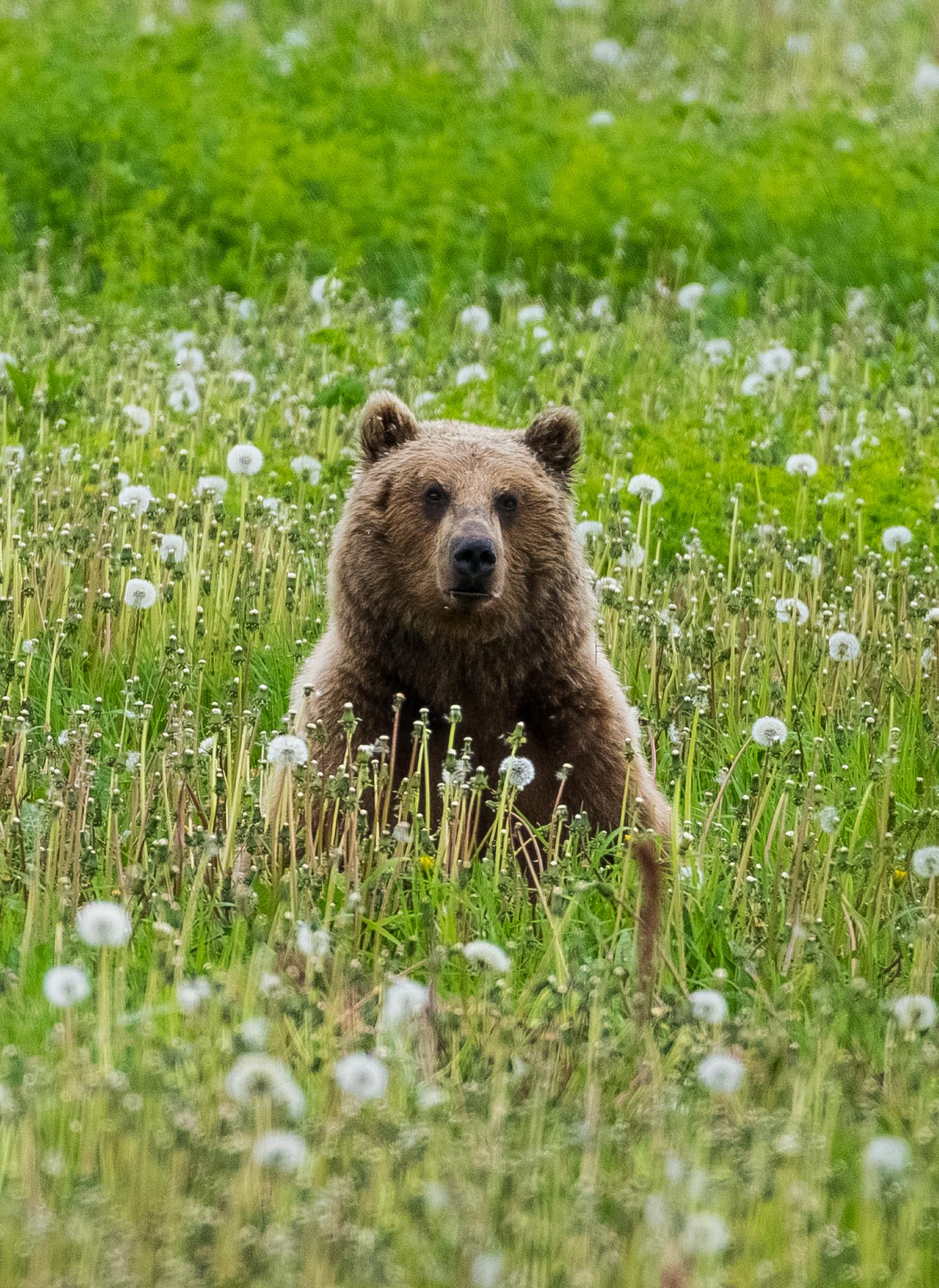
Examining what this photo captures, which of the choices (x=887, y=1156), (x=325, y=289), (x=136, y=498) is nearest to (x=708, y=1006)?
(x=887, y=1156)

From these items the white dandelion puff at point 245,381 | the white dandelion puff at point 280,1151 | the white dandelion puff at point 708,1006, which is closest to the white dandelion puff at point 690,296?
the white dandelion puff at point 245,381

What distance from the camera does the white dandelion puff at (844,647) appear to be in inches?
236

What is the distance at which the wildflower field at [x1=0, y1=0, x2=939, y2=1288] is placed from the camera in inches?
123

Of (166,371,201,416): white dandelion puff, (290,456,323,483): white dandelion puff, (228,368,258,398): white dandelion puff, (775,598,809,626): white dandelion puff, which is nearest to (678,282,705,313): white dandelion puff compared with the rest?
(228,368,258,398): white dandelion puff

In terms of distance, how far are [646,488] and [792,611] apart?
3.40ft

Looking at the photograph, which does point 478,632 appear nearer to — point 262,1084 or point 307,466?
point 262,1084

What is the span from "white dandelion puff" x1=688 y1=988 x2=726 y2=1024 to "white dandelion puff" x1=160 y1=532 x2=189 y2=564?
288 cm

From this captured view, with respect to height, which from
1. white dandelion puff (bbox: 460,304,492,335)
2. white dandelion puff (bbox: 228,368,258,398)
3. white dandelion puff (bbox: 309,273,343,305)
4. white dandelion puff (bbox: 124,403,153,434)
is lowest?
white dandelion puff (bbox: 124,403,153,434)

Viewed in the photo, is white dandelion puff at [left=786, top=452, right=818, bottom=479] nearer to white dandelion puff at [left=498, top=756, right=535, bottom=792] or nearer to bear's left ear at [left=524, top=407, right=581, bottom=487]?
bear's left ear at [left=524, top=407, right=581, bottom=487]

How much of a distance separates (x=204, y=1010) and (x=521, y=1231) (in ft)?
3.25

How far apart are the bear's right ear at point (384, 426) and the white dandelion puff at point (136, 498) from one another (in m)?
1.34

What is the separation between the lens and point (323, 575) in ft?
22.1

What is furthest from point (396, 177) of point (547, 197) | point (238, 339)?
point (238, 339)

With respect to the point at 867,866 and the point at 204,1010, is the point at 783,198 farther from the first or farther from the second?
the point at 204,1010
